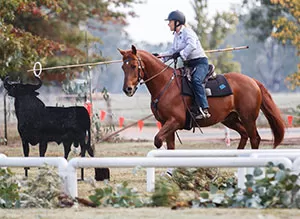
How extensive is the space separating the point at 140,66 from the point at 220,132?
18445mm

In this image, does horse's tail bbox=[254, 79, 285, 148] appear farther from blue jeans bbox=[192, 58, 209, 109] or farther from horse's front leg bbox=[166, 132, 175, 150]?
horse's front leg bbox=[166, 132, 175, 150]

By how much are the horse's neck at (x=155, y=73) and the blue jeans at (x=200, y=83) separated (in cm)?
46

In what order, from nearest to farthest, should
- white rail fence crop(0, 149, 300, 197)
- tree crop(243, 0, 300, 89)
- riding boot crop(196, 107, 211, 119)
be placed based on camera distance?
1. white rail fence crop(0, 149, 300, 197)
2. riding boot crop(196, 107, 211, 119)
3. tree crop(243, 0, 300, 89)

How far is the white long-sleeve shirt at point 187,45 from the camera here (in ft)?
51.5

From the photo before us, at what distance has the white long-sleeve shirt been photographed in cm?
1569

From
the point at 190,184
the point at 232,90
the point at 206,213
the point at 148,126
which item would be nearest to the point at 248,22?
the point at 148,126

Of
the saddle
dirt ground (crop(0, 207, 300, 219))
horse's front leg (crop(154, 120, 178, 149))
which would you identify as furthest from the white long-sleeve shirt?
dirt ground (crop(0, 207, 300, 219))

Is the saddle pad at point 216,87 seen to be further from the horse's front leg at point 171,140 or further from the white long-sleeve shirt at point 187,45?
the horse's front leg at point 171,140

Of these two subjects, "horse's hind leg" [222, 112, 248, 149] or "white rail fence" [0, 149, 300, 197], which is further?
"horse's hind leg" [222, 112, 248, 149]

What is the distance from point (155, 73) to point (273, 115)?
259 centimetres

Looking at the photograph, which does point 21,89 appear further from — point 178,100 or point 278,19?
point 278,19

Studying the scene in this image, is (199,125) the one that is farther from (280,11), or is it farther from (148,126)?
(280,11)

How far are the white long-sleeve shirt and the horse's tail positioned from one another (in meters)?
1.89

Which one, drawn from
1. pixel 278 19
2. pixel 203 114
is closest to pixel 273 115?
pixel 203 114
